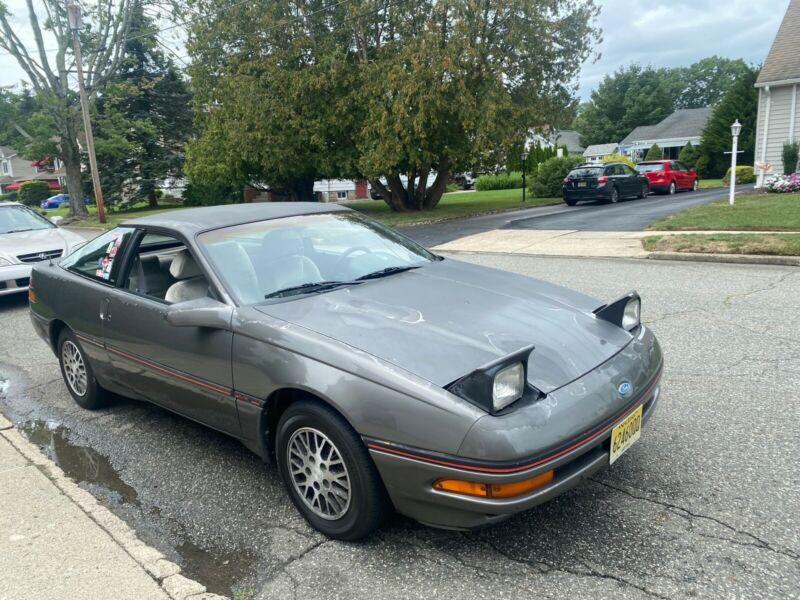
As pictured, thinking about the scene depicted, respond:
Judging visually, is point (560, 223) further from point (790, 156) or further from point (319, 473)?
point (319, 473)

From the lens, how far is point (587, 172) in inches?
905

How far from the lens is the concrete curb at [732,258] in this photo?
29.0 feet

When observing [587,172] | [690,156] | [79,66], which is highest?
[79,66]

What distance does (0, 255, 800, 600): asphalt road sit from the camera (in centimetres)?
251

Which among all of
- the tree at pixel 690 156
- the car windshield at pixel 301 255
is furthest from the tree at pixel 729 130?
the car windshield at pixel 301 255

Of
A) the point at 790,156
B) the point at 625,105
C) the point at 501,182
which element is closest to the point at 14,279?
the point at 790,156

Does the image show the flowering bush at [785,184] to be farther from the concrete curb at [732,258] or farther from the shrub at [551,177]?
the concrete curb at [732,258]

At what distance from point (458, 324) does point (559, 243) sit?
33.3ft

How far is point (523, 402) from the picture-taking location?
2510 mm

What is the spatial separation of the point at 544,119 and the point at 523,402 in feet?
73.0

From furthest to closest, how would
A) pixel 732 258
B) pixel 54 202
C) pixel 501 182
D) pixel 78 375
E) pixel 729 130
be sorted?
pixel 54 202, pixel 501 182, pixel 729 130, pixel 732 258, pixel 78 375

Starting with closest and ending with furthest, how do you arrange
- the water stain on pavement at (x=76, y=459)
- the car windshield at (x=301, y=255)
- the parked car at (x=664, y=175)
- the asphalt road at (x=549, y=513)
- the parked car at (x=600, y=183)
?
the asphalt road at (x=549, y=513) → the car windshield at (x=301, y=255) → the water stain on pavement at (x=76, y=459) → the parked car at (x=600, y=183) → the parked car at (x=664, y=175)

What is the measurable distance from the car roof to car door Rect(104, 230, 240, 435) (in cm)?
9

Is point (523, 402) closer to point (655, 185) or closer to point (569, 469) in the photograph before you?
point (569, 469)
